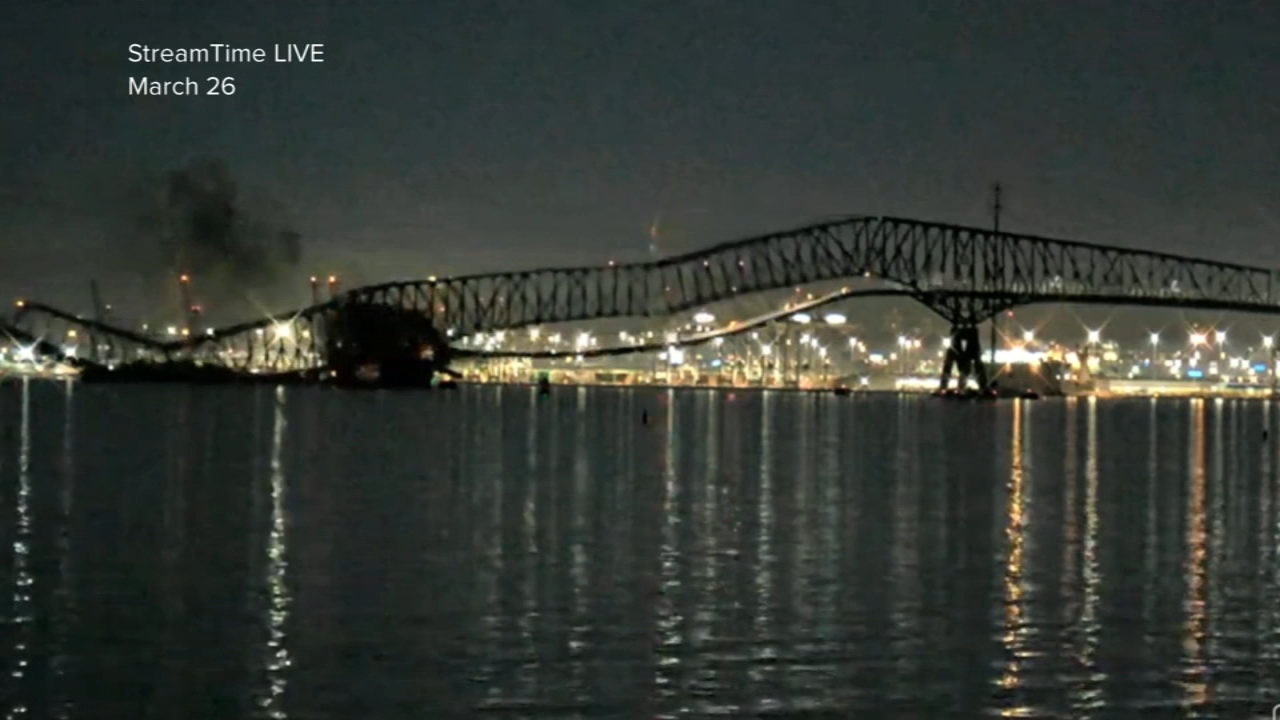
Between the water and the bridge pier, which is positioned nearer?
the water

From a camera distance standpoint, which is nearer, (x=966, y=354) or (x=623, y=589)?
(x=623, y=589)

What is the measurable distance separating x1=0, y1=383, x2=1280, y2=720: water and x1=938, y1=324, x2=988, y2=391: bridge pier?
96.3 metres

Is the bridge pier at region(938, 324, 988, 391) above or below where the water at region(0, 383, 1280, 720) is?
above

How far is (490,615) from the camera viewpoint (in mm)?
20734

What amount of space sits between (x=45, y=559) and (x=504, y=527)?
7418 millimetres

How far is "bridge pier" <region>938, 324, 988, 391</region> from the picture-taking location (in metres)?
146

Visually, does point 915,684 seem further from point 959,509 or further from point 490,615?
point 959,509

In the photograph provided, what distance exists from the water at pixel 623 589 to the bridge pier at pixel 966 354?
96330 mm

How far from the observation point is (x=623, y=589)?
23000 mm

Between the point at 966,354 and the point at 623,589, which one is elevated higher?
the point at 966,354

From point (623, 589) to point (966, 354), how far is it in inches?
4955

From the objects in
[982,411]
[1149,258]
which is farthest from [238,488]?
[1149,258]

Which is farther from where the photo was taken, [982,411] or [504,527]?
[982,411]

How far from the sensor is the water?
16641mm
